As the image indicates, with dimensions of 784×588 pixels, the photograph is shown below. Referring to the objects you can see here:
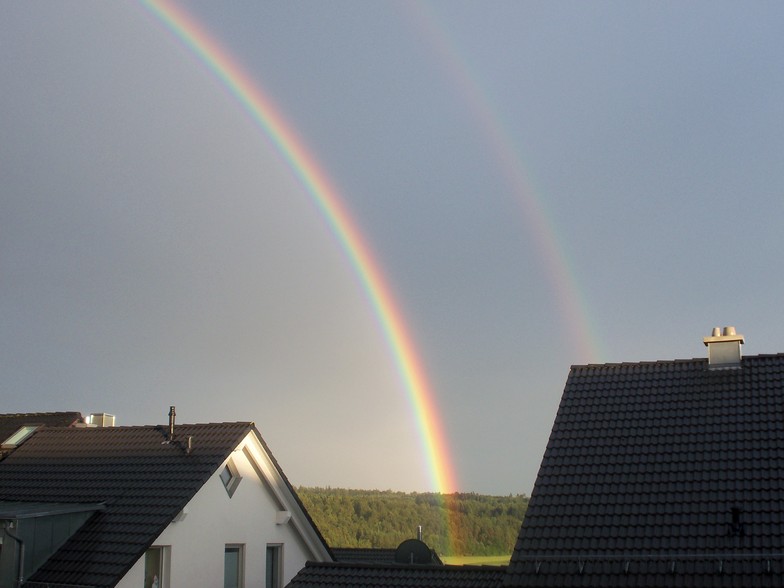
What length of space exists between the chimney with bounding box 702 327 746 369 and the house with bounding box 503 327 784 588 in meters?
0.02

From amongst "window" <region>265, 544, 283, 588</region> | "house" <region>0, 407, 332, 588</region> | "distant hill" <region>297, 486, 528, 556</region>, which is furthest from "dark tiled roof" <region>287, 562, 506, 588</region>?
"distant hill" <region>297, 486, 528, 556</region>

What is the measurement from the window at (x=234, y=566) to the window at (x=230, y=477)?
3.94ft

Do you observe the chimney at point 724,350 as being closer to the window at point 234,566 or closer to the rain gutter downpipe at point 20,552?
the window at point 234,566

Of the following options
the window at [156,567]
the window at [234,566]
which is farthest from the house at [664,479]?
the window at [234,566]

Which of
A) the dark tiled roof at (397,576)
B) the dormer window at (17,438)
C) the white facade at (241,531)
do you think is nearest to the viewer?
the dark tiled roof at (397,576)

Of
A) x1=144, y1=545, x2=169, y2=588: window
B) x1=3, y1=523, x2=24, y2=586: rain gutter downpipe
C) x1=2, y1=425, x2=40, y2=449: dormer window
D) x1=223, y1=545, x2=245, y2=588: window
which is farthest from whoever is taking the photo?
x1=2, y1=425, x2=40, y2=449: dormer window

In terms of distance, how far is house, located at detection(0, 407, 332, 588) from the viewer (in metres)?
16.1

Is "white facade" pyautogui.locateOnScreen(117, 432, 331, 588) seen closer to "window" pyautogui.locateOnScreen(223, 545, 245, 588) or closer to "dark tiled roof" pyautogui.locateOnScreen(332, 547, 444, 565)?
"window" pyautogui.locateOnScreen(223, 545, 245, 588)

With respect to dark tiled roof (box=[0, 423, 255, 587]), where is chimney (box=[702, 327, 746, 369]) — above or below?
above

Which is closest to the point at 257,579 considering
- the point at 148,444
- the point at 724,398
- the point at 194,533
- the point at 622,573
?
the point at 194,533

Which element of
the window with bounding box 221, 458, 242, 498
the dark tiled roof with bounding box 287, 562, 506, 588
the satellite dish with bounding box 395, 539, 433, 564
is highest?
the window with bounding box 221, 458, 242, 498

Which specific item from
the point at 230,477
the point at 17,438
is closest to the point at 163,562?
the point at 230,477

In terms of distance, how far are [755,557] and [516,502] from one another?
74318 mm

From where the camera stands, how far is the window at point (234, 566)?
19.1 metres
